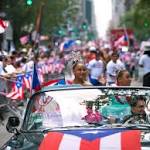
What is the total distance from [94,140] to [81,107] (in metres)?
1.06

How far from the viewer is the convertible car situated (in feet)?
21.0

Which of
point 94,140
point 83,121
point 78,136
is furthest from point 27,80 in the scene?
point 94,140

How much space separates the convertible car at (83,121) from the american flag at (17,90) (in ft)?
35.5

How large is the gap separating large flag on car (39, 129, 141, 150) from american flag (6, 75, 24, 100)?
11.8 metres

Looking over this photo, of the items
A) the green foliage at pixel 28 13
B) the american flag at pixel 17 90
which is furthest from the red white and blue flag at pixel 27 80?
the green foliage at pixel 28 13

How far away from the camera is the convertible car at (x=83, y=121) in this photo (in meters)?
6.41

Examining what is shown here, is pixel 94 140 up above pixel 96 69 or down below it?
above

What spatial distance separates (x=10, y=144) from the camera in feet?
21.9

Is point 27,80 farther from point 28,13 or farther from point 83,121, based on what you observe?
point 28,13

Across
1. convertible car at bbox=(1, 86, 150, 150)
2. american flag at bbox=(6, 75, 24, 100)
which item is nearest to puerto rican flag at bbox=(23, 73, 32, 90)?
american flag at bbox=(6, 75, 24, 100)

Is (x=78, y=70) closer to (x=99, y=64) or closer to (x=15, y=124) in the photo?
(x=15, y=124)

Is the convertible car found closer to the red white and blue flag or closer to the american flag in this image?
the american flag

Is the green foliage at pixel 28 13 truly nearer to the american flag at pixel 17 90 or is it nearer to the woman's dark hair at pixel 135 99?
the american flag at pixel 17 90

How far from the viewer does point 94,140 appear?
253 inches
